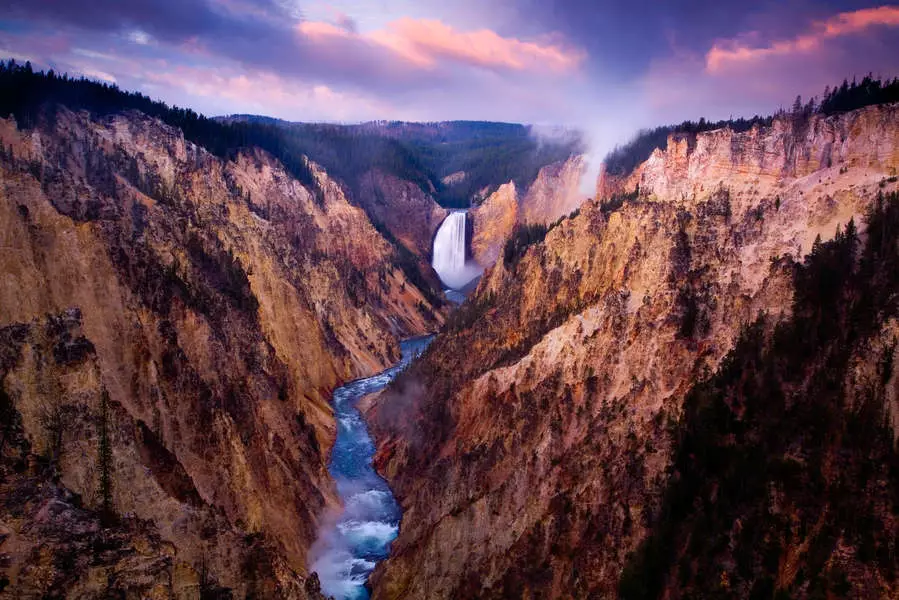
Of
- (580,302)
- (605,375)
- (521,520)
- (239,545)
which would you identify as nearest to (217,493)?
(239,545)

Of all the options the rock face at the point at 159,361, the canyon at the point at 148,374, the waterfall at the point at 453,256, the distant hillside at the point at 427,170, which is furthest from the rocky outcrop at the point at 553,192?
the rock face at the point at 159,361

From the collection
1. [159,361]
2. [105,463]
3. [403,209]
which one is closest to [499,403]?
[159,361]

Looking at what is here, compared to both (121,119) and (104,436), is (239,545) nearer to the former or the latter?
(104,436)

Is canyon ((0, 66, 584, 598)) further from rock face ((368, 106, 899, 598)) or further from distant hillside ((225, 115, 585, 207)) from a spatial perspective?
distant hillside ((225, 115, 585, 207))

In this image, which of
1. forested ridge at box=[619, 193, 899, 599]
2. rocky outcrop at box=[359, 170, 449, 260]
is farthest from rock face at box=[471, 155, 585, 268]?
forested ridge at box=[619, 193, 899, 599]

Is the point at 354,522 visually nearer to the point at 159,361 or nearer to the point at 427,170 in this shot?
the point at 159,361

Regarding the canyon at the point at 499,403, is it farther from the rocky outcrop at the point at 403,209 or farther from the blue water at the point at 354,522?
the rocky outcrop at the point at 403,209

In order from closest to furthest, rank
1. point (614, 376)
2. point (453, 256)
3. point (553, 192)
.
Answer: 1. point (614, 376)
2. point (553, 192)
3. point (453, 256)
